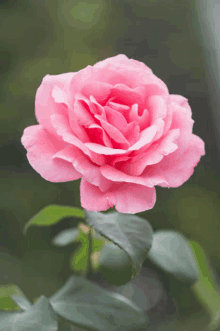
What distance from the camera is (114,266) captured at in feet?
1.41

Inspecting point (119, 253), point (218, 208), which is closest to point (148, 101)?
point (119, 253)

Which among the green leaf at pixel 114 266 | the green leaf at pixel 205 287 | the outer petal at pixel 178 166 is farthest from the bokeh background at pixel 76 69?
the outer petal at pixel 178 166

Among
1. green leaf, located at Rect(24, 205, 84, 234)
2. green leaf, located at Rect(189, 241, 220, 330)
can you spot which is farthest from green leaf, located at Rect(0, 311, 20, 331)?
green leaf, located at Rect(189, 241, 220, 330)

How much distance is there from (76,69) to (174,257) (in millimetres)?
868

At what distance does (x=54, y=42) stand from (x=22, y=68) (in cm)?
16

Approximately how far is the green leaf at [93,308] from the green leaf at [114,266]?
0.02 meters

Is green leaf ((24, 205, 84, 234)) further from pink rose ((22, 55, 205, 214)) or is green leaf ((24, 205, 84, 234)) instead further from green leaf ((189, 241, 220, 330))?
green leaf ((189, 241, 220, 330))

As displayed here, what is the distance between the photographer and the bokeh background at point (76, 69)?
112cm

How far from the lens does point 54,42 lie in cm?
125

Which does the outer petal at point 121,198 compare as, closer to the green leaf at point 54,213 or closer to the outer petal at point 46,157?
the outer petal at point 46,157

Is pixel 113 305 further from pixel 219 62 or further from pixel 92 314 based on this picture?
pixel 219 62

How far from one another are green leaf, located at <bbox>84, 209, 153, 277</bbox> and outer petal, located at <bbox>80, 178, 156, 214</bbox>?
50 mm

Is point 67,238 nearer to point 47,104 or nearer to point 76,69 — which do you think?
point 47,104

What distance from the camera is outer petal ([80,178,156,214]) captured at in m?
0.32
